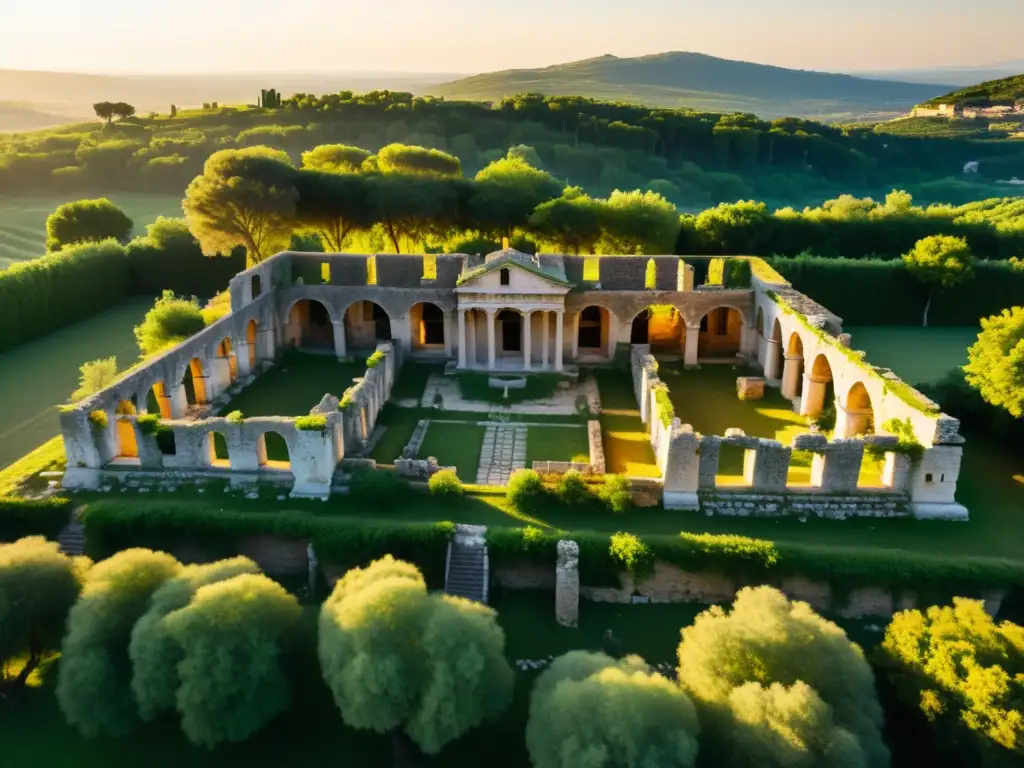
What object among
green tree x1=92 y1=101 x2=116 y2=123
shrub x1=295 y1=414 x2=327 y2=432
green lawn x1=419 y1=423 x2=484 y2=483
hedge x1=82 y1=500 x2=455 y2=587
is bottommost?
green lawn x1=419 y1=423 x2=484 y2=483

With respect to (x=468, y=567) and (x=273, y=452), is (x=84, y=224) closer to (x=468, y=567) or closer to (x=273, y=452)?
(x=273, y=452)

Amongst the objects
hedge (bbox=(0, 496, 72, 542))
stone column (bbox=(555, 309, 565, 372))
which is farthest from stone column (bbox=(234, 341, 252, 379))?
stone column (bbox=(555, 309, 565, 372))

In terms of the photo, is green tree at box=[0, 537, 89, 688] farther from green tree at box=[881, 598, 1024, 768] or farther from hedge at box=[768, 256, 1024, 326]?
hedge at box=[768, 256, 1024, 326]

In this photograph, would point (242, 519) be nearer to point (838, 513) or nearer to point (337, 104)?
point (838, 513)

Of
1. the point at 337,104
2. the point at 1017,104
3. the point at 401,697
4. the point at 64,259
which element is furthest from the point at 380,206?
the point at 1017,104

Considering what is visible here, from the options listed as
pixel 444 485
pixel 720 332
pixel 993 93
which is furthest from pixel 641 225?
pixel 993 93
